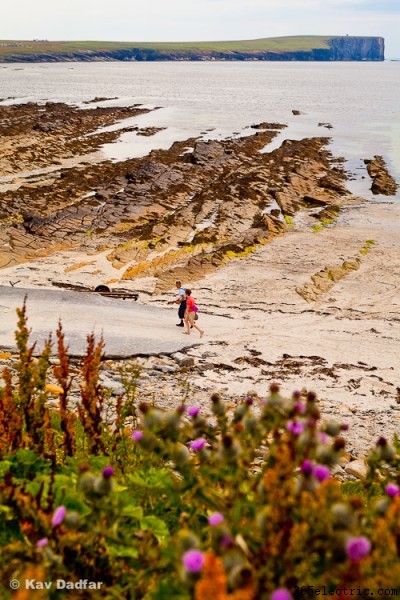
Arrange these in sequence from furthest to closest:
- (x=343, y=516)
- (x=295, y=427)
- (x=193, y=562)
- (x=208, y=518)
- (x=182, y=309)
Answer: (x=182, y=309), (x=208, y=518), (x=295, y=427), (x=343, y=516), (x=193, y=562)

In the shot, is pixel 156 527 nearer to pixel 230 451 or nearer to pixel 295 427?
pixel 230 451

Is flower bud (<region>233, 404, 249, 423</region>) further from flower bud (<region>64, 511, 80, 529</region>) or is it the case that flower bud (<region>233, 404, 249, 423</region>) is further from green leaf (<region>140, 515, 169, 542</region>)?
flower bud (<region>64, 511, 80, 529</region>)

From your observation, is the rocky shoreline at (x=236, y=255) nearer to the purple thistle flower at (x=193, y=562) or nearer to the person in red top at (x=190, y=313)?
the person in red top at (x=190, y=313)

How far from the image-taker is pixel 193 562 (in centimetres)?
211

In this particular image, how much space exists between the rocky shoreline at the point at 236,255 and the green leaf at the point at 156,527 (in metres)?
3.47

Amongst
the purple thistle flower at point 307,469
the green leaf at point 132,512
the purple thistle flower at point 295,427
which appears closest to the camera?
the purple thistle flower at point 307,469

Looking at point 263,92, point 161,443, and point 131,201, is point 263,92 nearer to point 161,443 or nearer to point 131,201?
point 131,201

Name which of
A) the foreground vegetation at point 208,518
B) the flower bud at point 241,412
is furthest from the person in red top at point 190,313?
the flower bud at point 241,412

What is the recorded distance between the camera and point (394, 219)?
35062mm

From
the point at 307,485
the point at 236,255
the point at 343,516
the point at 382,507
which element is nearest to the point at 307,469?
the point at 307,485

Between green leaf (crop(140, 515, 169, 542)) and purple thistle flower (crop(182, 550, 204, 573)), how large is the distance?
5.21ft

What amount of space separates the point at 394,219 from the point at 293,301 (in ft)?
51.9

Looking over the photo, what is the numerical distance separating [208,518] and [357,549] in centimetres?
129

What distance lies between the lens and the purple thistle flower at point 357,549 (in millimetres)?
2199
